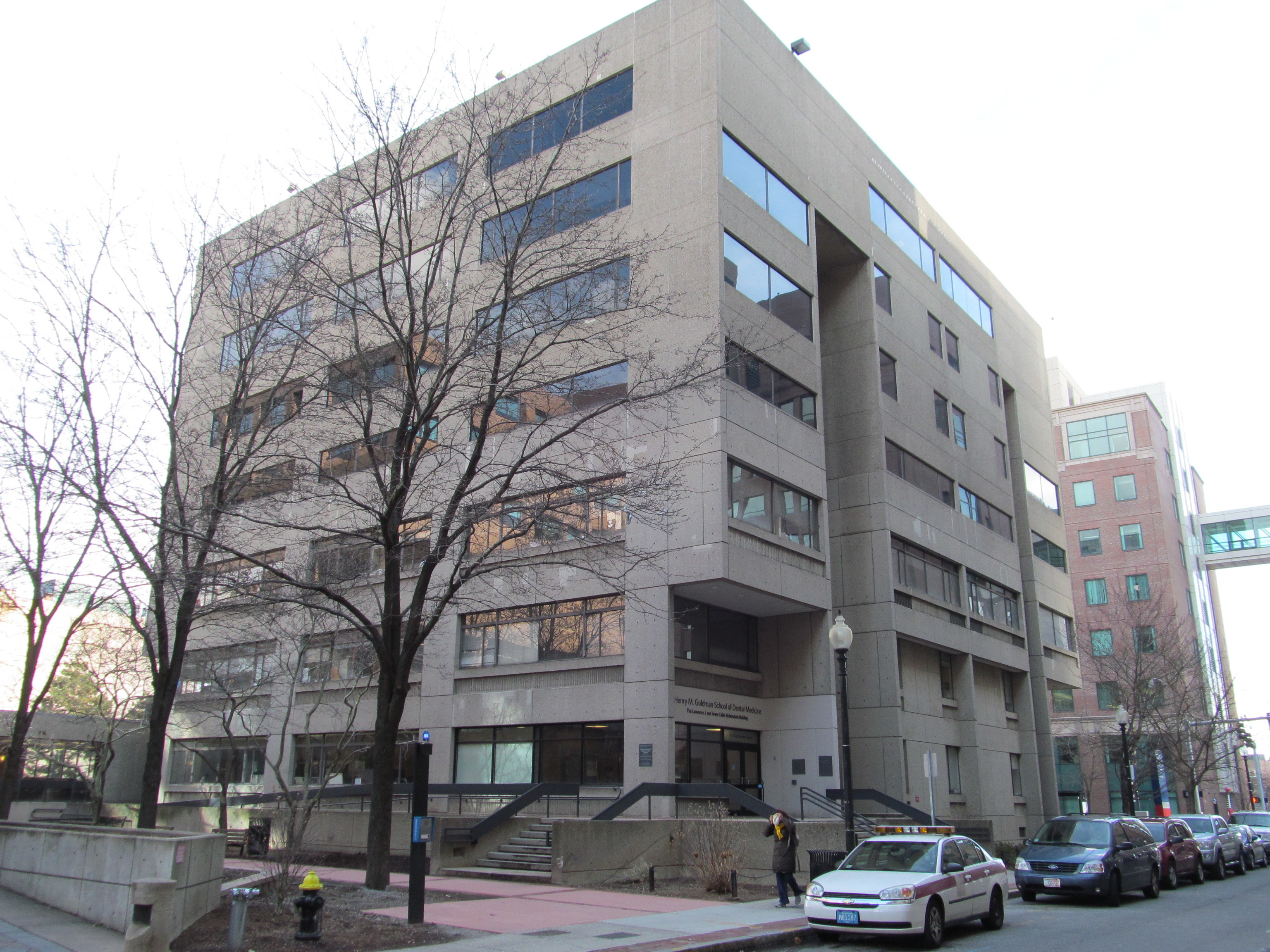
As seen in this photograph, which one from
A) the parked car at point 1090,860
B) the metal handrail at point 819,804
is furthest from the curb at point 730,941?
the metal handrail at point 819,804

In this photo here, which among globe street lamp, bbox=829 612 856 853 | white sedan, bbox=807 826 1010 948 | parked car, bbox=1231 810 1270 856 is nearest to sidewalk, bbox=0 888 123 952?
white sedan, bbox=807 826 1010 948

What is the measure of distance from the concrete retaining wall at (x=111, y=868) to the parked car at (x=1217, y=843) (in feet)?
75.5

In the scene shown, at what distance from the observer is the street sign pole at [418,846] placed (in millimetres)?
13297

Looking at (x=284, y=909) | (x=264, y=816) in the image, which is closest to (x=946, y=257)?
(x=264, y=816)

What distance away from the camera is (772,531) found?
27.7m

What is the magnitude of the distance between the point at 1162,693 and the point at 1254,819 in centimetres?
1017

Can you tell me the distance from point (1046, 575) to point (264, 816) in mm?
36310

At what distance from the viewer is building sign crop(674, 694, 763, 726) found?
26.5 meters

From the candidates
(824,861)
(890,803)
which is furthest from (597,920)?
(890,803)

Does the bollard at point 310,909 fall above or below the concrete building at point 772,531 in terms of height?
below

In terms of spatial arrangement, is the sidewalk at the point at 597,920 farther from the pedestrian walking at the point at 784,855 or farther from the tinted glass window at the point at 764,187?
the tinted glass window at the point at 764,187

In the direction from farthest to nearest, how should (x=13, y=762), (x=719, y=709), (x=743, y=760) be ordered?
(x=743, y=760)
(x=719, y=709)
(x=13, y=762)

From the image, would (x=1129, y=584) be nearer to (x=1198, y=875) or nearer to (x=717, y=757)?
(x=1198, y=875)

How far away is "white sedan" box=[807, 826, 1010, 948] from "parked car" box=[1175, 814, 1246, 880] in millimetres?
12672
